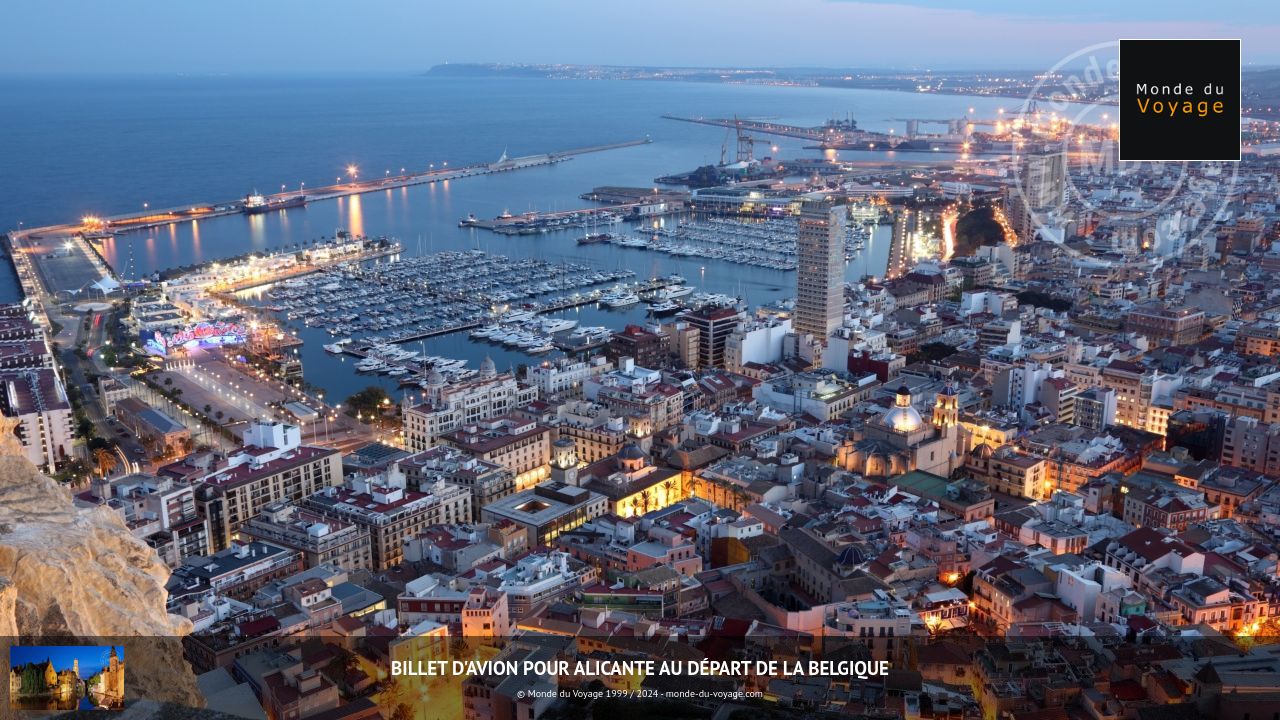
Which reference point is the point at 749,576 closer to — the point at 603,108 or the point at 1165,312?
the point at 1165,312

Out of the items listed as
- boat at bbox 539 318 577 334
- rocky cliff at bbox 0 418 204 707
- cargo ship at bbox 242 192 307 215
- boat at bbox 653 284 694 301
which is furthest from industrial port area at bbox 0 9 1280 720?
cargo ship at bbox 242 192 307 215

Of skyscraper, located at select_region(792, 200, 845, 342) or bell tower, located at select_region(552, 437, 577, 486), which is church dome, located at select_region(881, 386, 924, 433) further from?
skyscraper, located at select_region(792, 200, 845, 342)

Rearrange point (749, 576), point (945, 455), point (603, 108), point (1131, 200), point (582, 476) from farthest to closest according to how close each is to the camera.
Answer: point (603, 108)
point (1131, 200)
point (945, 455)
point (582, 476)
point (749, 576)

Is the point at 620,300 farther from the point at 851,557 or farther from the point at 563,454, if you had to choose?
the point at 851,557

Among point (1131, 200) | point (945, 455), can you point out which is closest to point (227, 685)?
point (945, 455)

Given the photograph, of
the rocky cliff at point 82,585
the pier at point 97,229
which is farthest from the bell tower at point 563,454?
the pier at point 97,229

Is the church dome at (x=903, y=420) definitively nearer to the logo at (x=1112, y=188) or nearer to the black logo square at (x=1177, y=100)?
the black logo square at (x=1177, y=100)

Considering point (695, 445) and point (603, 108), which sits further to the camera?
point (603, 108)
